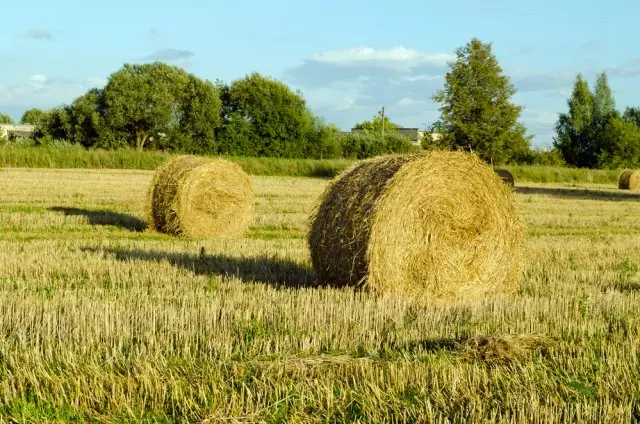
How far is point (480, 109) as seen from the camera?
4816 cm

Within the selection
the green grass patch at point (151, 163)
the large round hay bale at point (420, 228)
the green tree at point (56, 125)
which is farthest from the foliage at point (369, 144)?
the large round hay bale at point (420, 228)

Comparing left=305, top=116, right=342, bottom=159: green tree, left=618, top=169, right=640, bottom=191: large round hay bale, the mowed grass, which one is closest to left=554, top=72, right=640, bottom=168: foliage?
left=305, top=116, right=342, bottom=159: green tree

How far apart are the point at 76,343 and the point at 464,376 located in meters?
2.88

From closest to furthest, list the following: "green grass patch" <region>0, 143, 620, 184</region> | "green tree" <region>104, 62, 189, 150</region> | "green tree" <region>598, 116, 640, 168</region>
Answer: "green grass patch" <region>0, 143, 620, 184</region>, "green tree" <region>104, 62, 189, 150</region>, "green tree" <region>598, 116, 640, 168</region>

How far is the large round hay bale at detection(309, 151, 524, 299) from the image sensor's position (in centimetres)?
926

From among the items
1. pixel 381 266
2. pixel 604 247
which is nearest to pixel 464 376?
pixel 381 266

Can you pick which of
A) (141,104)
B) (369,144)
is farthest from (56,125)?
(369,144)

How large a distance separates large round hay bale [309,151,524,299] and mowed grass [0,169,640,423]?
1.63 feet

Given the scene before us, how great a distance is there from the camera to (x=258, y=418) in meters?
4.86

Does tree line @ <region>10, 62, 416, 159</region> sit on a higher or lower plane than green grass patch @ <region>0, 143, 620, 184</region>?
higher

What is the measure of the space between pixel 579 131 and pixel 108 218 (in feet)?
207

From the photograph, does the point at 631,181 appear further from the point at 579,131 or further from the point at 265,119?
the point at 579,131

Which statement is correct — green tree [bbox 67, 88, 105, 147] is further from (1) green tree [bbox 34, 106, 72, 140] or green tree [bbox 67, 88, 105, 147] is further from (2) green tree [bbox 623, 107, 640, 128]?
(2) green tree [bbox 623, 107, 640, 128]

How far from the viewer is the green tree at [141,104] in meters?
60.3
